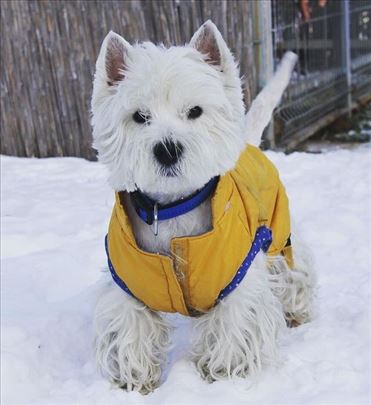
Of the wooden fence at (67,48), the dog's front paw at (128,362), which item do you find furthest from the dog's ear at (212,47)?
the wooden fence at (67,48)

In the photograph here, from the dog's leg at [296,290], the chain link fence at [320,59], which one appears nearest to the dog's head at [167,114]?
the dog's leg at [296,290]

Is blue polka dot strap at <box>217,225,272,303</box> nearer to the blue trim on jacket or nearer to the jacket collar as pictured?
the blue trim on jacket

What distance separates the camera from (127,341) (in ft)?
8.38

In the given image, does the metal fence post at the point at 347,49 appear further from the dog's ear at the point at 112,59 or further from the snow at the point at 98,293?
the dog's ear at the point at 112,59

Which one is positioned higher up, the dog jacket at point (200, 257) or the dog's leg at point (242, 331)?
the dog jacket at point (200, 257)

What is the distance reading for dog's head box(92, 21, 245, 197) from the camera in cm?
223

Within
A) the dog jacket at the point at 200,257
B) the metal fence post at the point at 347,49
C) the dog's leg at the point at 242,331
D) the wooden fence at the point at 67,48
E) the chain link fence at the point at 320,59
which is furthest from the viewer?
the metal fence post at the point at 347,49

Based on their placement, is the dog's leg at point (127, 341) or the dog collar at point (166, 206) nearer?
the dog collar at point (166, 206)

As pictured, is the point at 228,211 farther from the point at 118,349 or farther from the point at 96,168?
the point at 96,168

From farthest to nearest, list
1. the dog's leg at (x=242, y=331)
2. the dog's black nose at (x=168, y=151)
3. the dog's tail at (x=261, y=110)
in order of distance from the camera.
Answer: the dog's tail at (x=261, y=110) < the dog's leg at (x=242, y=331) < the dog's black nose at (x=168, y=151)

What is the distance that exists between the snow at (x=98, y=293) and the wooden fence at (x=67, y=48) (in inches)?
35.6

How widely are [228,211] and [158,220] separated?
252 millimetres

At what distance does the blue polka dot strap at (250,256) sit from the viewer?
2.46 metres

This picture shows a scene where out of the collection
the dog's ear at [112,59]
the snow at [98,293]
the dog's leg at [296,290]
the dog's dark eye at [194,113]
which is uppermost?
the dog's ear at [112,59]
